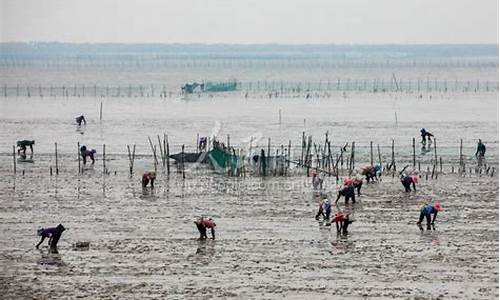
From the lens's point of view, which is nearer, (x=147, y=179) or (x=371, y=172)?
(x=147, y=179)

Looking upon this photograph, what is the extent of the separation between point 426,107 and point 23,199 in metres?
41.9

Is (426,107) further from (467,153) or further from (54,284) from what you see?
(54,284)

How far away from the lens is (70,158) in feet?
120

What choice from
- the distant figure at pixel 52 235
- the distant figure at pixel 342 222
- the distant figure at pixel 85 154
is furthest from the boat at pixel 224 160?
the distant figure at pixel 52 235

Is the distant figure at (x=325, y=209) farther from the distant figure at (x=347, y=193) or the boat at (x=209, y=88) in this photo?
the boat at (x=209, y=88)

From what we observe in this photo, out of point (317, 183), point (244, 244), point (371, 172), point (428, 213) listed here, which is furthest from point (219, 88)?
point (244, 244)

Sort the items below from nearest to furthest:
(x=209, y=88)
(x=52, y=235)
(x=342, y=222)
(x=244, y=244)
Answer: (x=52, y=235)
(x=244, y=244)
(x=342, y=222)
(x=209, y=88)

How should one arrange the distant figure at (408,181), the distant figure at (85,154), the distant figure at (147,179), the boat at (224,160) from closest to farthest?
the distant figure at (408,181) < the distant figure at (147,179) < the boat at (224,160) < the distant figure at (85,154)

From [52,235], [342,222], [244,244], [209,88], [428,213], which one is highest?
[209,88]

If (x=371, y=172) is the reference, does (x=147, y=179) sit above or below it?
below

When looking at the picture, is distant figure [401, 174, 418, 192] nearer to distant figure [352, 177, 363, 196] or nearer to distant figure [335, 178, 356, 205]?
distant figure [352, 177, 363, 196]

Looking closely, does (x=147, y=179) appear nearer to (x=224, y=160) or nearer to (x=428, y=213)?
(x=224, y=160)

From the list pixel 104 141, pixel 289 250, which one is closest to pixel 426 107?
pixel 104 141

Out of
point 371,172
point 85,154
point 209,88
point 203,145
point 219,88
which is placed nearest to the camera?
point 371,172
